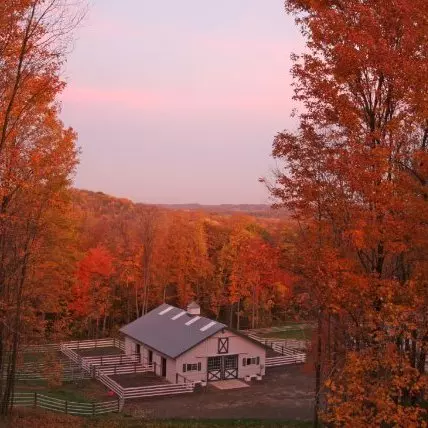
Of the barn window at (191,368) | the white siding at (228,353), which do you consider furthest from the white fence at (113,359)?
the white siding at (228,353)

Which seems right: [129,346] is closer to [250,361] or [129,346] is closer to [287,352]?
[250,361]

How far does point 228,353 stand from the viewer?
1252 inches

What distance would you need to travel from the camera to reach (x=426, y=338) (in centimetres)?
1127

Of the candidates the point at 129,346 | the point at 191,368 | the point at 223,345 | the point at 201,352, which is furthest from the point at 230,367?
the point at 129,346

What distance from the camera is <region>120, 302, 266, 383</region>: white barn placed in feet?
101

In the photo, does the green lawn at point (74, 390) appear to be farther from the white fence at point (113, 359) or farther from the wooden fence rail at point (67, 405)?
the white fence at point (113, 359)

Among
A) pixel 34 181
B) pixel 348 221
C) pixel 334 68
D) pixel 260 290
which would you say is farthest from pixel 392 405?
pixel 260 290

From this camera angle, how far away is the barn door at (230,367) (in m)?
31.6

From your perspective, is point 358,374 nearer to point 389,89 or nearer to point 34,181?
point 389,89

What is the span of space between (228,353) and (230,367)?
85 cm

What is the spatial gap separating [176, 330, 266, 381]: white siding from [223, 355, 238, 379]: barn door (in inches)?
9.2

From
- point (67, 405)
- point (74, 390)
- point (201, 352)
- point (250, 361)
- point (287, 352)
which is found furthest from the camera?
point (287, 352)

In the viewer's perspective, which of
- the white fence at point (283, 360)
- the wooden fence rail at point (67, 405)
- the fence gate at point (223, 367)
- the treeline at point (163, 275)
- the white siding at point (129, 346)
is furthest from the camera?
the treeline at point (163, 275)

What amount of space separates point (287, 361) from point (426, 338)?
25.0m
